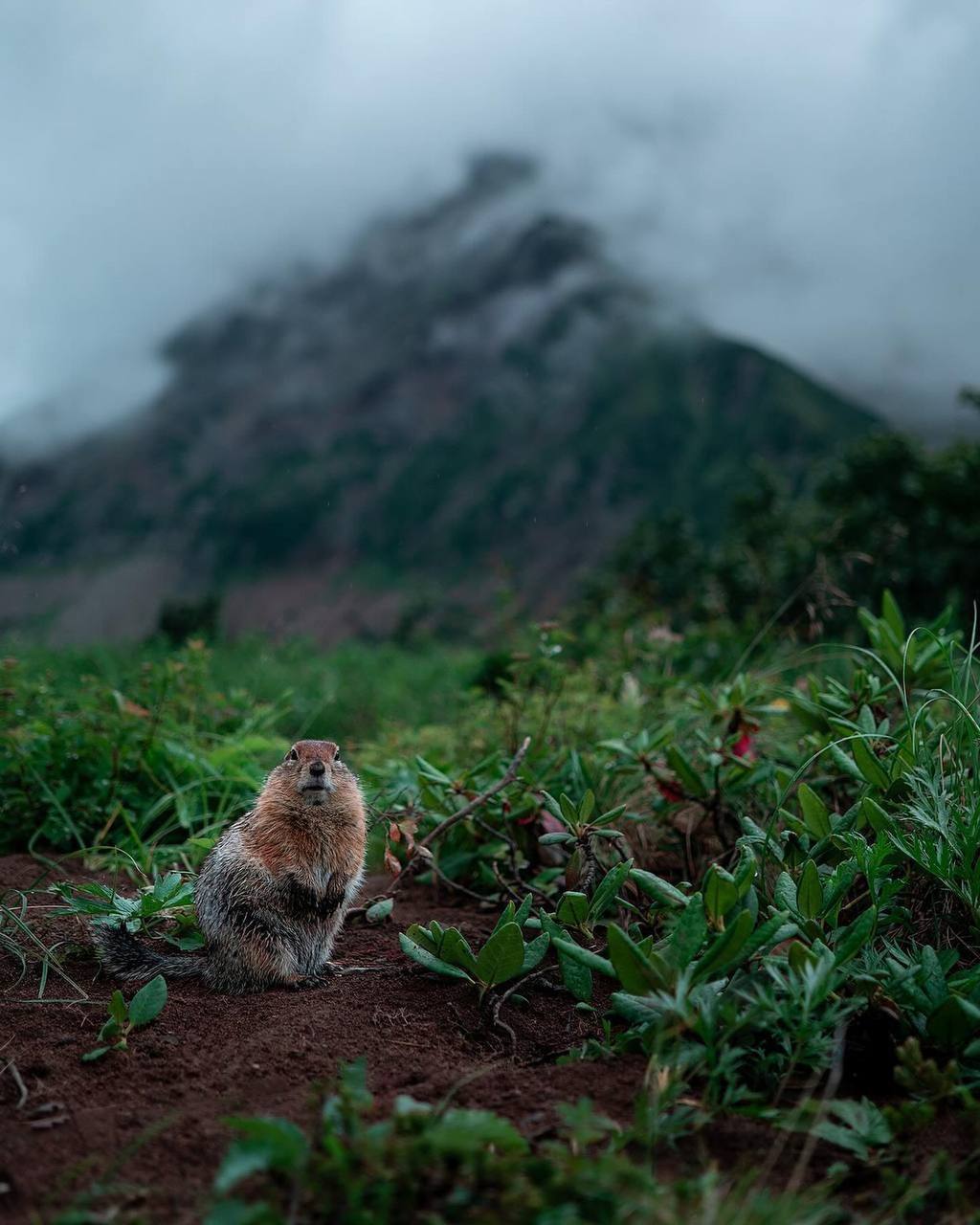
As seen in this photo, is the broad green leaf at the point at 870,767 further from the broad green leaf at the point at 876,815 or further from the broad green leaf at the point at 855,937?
the broad green leaf at the point at 855,937

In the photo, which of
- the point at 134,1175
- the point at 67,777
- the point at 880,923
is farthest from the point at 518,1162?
the point at 67,777

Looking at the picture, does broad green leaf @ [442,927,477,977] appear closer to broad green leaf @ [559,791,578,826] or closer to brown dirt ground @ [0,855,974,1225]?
brown dirt ground @ [0,855,974,1225]

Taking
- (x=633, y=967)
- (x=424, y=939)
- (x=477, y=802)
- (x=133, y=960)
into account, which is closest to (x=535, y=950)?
(x=424, y=939)

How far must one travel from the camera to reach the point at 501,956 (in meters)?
2.54

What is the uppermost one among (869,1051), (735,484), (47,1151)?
(47,1151)

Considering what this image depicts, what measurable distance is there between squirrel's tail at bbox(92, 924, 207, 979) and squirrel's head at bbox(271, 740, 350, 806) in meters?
0.55

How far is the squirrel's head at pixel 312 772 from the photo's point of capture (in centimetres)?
301

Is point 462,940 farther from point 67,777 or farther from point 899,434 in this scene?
point 899,434

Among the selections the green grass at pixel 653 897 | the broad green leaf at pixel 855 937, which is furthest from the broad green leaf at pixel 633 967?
the broad green leaf at pixel 855 937

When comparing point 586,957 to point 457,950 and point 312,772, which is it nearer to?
point 457,950

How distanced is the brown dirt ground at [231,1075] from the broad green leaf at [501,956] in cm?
14

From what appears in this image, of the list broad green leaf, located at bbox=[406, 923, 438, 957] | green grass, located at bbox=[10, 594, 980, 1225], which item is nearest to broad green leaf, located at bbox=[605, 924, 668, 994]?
green grass, located at bbox=[10, 594, 980, 1225]

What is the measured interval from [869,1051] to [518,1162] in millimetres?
1070

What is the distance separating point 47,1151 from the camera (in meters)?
1.98
